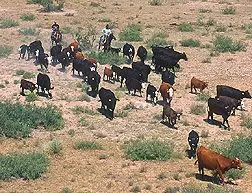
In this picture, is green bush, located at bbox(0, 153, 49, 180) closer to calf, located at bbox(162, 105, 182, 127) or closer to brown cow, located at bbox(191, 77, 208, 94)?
calf, located at bbox(162, 105, 182, 127)

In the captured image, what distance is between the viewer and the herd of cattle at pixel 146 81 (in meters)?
16.8

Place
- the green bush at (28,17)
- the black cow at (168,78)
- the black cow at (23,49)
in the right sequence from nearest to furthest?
Result: the black cow at (168,78) → the black cow at (23,49) → the green bush at (28,17)

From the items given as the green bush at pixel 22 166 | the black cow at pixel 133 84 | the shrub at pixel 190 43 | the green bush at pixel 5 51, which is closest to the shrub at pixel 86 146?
the green bush at pixel 22 166

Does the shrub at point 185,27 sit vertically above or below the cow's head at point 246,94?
above

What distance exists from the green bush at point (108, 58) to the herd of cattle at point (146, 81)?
421 millimetres

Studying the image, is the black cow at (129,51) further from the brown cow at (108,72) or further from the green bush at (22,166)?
the green bush at (22,166)

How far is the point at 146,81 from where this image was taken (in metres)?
24.2

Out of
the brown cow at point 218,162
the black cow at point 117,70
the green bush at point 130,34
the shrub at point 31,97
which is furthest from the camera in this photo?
the green bush at point 130,34

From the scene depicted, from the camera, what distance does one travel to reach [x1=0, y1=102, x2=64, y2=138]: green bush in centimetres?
1792

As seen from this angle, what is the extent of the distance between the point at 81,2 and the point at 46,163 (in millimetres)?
28508

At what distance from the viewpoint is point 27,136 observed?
1788 centimetres

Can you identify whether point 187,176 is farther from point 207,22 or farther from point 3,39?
point 207,22

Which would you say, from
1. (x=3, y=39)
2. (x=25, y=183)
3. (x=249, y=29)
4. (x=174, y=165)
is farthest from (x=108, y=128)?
(x=249, y=29)

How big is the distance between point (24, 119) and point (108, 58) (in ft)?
28.6
